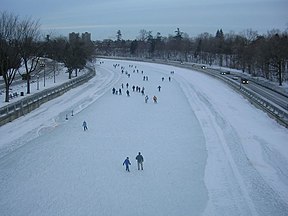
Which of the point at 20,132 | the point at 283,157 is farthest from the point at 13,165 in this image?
the point at 283,157

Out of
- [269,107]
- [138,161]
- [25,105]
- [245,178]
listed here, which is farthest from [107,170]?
[269,107]

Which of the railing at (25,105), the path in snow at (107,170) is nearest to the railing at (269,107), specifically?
the path in snow at (107,170)

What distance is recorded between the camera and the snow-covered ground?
16.8m

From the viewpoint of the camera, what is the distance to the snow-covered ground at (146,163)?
16812 mm

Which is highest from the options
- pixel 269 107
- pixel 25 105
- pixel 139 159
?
pixel 269 107

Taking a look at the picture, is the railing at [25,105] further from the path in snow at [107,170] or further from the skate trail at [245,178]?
the skate trail at [245,178]

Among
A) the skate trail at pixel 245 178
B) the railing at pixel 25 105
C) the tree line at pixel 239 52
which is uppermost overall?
the tree line at pixel 239 52

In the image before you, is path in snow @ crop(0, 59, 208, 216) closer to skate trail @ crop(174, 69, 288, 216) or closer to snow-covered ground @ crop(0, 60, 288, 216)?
snow-covered ground @ crop(0, 60, 288, 216)

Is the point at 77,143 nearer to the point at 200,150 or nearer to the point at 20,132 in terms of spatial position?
the point at 20,132

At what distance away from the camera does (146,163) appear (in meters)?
22.4

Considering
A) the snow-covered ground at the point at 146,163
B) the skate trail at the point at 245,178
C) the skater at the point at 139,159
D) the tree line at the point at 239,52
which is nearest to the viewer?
the skate trail at the point at 245,178

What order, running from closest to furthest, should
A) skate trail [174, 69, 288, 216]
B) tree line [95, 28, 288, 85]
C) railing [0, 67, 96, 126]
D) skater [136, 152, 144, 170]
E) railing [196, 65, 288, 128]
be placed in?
skate trail [174, 69, 288, 216]
skater [136, 152, 144, 170]
railing [196, 65, 288, 128]
railing [0, 67, 96, 126]
tree line [95, 28, 288, 85]

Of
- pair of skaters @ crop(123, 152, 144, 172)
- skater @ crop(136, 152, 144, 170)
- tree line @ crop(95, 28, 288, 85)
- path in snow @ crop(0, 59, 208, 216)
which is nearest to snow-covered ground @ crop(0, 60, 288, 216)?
path in snow @ crop(0, 59, 208, 216)

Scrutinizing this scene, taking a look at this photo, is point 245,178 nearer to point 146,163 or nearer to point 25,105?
point 146,163
